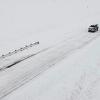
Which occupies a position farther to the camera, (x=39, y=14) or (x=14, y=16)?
(x=39, y=14)

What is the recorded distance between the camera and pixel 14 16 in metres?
31.6

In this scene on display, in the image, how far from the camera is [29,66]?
42.1 ft

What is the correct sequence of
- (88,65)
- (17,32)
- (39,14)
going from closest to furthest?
1. (88,65)
2. (17,32)
3. (39,14)

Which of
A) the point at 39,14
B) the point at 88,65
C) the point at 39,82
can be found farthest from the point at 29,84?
the point at 39,14

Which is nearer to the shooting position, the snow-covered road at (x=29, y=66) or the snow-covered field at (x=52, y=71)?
the snow-covered field at (x=52, y=71)

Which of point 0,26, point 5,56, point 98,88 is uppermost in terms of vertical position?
point 0,26

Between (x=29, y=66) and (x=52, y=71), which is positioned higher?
(x=29, y=66)

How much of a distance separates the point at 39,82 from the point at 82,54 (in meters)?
6.50

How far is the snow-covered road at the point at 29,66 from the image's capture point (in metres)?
10.3

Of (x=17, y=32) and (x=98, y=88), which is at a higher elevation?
(x=17, y=32)

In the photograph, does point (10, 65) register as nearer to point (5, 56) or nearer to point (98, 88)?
point (5, 56)

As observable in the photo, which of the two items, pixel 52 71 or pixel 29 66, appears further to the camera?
pixel 29 66

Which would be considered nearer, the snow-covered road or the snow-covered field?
the snow-covered field

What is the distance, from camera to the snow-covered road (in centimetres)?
1030
